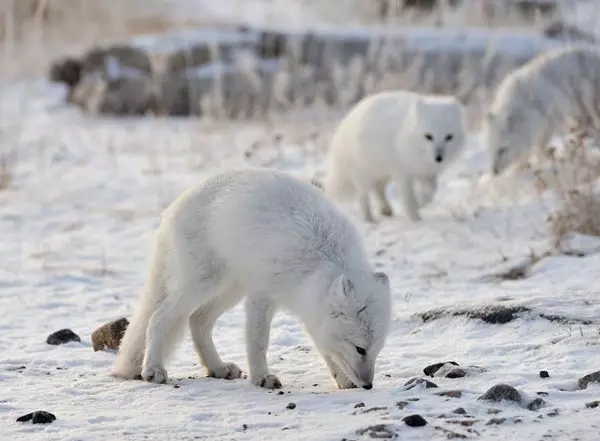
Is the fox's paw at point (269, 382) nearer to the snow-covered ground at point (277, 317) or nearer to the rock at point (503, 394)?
the snow-covered ground at point (277, 317)

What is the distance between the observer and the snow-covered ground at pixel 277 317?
4.09 meters

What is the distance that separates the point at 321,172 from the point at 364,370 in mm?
6722

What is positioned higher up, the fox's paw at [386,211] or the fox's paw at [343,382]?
the fox's paw at [343,382]

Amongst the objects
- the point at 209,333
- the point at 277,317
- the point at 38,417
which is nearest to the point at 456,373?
the point at 209,333

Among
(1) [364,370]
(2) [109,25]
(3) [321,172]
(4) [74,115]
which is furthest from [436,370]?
(2) [109,25]

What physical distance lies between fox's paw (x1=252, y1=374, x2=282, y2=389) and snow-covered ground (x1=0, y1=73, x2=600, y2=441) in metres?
0.09

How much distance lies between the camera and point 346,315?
15.3ft

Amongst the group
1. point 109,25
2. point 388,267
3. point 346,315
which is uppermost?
point 109,25

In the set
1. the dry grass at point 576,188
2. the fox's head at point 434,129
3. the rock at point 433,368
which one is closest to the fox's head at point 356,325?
the rock at point 433,368

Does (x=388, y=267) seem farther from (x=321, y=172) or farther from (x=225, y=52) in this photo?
(x=225, y=52)

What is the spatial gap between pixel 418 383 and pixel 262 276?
88 centimetres

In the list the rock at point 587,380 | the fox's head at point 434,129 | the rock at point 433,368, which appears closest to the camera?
the rock at point 587,380

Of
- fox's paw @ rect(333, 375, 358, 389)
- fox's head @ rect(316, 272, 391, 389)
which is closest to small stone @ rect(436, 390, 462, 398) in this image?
fox's head @ rect(316, 272, 391, 389)

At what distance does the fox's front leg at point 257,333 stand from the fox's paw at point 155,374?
40cm
